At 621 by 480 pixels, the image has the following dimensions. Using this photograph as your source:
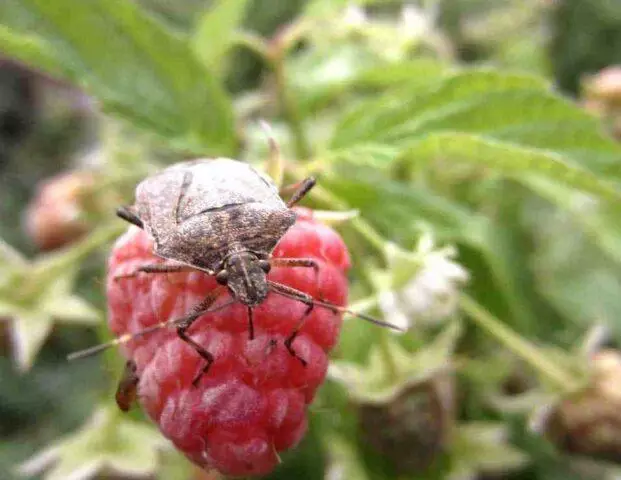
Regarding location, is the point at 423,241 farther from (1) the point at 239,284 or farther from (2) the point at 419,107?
(1) the point at 239,284

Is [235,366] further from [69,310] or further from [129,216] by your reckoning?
[69,310]

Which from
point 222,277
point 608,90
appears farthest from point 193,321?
point 608,90

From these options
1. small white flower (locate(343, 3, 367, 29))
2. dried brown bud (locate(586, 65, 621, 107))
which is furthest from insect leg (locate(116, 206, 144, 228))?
dried brown bud (locate(586, 65, 621, 107))

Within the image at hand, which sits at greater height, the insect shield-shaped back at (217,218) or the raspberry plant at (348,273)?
the insect shield-shaped back at (217,218)

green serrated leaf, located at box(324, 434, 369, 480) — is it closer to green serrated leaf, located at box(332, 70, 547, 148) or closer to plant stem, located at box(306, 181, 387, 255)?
plant stem, located at box(306, 181, 387, 255)

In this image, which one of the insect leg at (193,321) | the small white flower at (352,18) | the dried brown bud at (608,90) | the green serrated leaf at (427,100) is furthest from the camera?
the dried brown bud at (608,90)

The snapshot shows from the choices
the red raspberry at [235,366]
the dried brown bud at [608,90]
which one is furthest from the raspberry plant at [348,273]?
the dried brown bud at [608,90]

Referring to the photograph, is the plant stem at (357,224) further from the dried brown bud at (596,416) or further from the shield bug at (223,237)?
the dried brown bud at (596,416)

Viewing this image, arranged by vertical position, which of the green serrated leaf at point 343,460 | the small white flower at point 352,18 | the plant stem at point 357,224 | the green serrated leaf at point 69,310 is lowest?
the green serrated leaf at point 343,460
